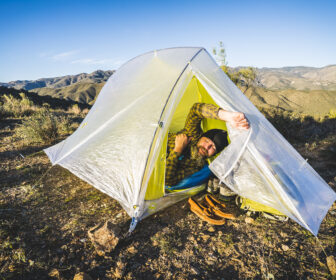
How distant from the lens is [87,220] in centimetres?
247

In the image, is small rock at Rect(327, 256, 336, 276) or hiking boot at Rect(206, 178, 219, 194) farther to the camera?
hiking boot at Rect(206, 178, 219, 194)

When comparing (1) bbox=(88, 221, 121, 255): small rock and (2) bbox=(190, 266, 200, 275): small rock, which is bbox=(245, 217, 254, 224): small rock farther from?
(1) bbox=(88, 221, 121, 255): small rock

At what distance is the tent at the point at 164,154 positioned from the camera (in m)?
2.34

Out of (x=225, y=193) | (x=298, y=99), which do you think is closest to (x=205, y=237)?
(x=225, y=193)

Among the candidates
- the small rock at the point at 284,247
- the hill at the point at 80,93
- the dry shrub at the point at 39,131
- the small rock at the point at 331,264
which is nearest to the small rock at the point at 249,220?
the small rock at the point at 284,247

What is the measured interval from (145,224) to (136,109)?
160 centimetres

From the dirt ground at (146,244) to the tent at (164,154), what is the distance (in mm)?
276

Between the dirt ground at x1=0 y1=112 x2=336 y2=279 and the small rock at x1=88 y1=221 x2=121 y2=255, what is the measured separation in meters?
0.07

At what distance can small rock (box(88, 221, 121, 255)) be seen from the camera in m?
1.99

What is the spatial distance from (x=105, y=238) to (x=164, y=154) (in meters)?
1.21

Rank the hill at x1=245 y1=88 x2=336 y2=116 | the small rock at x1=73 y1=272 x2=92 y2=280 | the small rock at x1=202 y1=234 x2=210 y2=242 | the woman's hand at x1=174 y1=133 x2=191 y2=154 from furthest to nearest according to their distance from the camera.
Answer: the hill at x1=245 y1=88 x2=336 y2=116 → the woman's hand at x1=174 y1=133 x2=191 y2=154 → the small rock at x1=202 y1=234 x2=210 y2=242 → the small rock at x1=73 y1=272 x2=92 y2=280

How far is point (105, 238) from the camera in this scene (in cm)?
201

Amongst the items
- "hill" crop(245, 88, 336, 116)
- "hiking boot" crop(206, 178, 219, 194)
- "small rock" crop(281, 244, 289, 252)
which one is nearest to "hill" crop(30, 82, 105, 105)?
"hill" crop(245, 88, 336, 116)

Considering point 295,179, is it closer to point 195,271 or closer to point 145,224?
point 195,271
